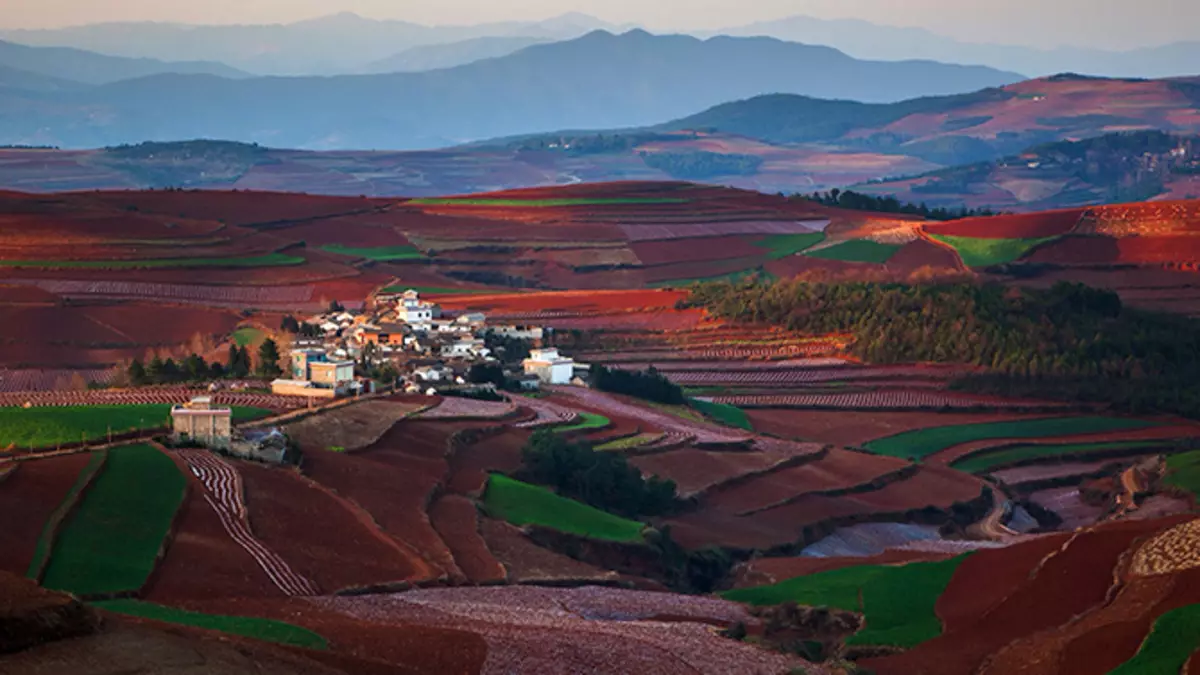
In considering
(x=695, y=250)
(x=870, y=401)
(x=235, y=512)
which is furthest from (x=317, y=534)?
(x=695, y=250)

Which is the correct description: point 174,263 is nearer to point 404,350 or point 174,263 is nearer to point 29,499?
point 404,350

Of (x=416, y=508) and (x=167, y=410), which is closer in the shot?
(x=416, y=508)

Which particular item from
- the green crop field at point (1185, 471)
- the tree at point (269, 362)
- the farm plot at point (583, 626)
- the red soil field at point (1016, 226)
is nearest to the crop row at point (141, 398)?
the tree at point (269, 362)

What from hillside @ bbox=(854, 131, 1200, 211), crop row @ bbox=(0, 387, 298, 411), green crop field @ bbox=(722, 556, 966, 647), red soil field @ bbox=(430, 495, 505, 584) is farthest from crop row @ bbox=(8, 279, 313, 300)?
hillside @ bbox=(854, 131, 1200, 211)

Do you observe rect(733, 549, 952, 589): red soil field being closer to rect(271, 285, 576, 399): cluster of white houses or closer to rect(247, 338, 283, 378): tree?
rect(271, 285, 576, 399): cluster of white houses

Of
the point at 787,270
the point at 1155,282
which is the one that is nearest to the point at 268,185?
the point at 787,270

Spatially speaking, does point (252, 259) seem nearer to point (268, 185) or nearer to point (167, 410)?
point (167, 410)
